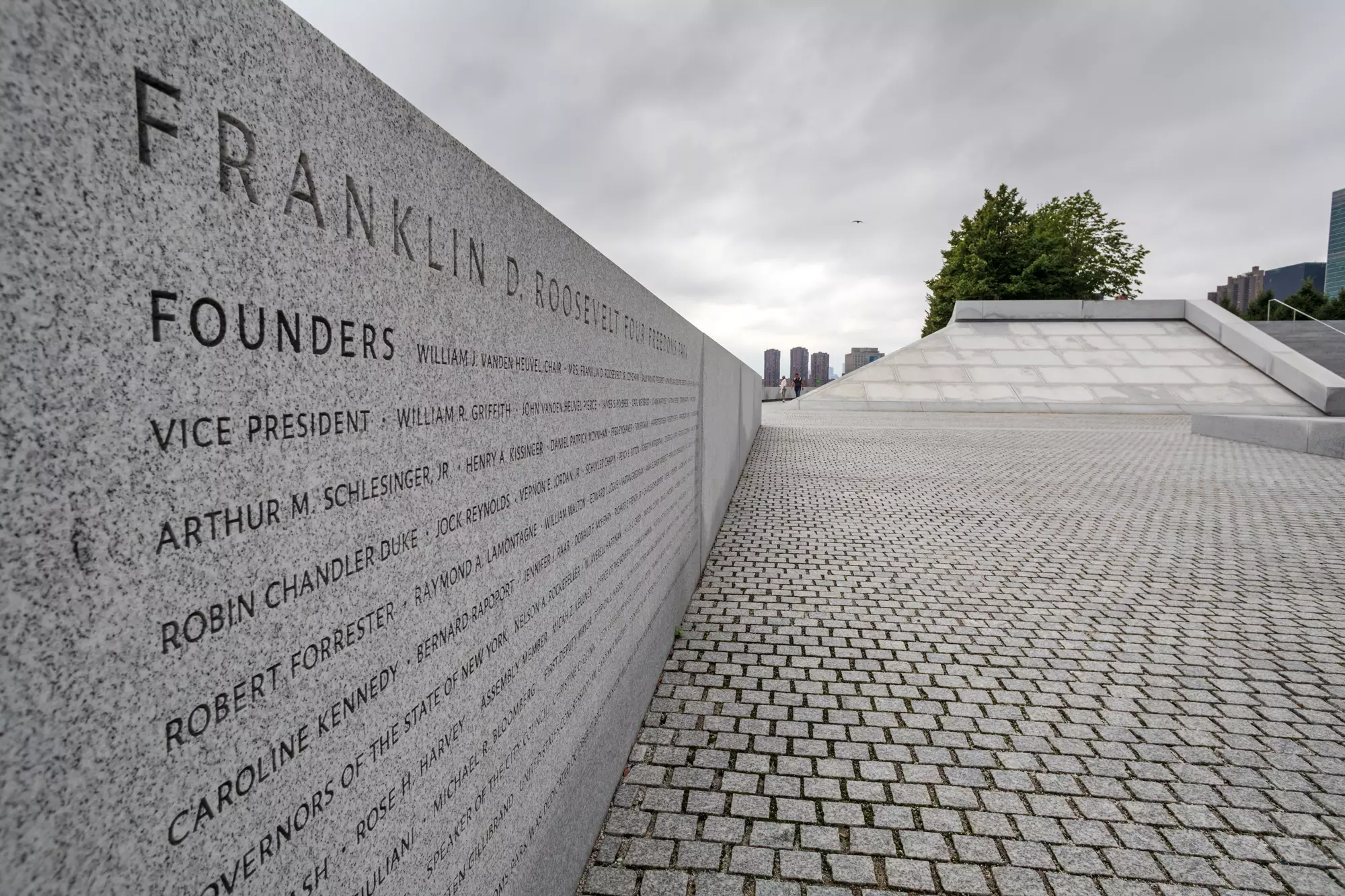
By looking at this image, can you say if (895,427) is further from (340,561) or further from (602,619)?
(340,561)

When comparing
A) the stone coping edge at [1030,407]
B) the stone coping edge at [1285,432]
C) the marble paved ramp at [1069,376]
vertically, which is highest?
the marble paved ramp at [1069,376]

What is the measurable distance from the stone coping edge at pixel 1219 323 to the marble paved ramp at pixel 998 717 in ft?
77.6

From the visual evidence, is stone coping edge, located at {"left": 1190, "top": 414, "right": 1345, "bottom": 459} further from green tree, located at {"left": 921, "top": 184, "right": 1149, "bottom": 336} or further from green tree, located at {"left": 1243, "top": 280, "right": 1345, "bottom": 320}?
green tree, located at {"left": 1243, "top": 280, "right": 1345, "bottom": 320}

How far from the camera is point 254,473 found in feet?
3.48

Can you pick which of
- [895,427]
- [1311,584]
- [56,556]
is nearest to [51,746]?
[56,556]

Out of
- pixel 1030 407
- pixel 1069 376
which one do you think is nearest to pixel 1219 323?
pixel 1069 376

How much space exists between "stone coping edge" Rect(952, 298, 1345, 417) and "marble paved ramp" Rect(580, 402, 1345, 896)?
2365cm

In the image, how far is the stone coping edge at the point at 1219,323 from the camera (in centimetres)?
2570

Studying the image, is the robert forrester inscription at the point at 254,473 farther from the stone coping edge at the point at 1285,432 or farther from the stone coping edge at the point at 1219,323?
the stone coping edge at the point at 1219,323

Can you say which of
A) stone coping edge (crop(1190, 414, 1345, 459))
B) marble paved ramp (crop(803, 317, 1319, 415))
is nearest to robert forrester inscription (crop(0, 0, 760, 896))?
stone coping edge (crop(1190, 414, 1345, 459))

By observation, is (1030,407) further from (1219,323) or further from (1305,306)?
(1305,306)

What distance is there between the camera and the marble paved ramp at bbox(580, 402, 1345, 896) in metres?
2.64

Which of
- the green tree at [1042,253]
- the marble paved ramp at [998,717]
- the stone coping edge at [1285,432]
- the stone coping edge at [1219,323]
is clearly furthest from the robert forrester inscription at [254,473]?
the green tree at [1042,253]

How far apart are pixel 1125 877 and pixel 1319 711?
2.30 meters
